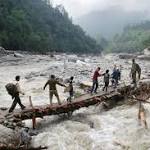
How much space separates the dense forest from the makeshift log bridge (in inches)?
2529

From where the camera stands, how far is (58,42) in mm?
142000

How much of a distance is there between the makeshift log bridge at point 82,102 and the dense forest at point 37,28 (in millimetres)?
64244

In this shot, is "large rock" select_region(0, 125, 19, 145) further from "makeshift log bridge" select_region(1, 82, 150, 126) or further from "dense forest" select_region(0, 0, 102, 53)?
"dense forest" select_region(0, 0, 102, 53)

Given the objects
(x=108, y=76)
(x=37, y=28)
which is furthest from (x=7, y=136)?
(x=37, y=28)

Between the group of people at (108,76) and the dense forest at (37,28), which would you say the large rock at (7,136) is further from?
the dense forest at (37,28)

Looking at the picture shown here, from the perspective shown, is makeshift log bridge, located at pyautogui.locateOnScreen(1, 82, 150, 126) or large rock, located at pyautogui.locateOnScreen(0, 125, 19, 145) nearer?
large rock, located at pyautogui.locateOnScreen(0, 125, 19, 145)

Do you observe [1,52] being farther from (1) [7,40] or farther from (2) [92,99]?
(2) [92,99]

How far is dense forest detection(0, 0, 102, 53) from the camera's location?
312ft

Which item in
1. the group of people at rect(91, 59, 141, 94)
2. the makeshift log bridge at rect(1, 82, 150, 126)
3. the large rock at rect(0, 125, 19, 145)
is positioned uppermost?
the group of people at rect(91, 59, 141, 94)

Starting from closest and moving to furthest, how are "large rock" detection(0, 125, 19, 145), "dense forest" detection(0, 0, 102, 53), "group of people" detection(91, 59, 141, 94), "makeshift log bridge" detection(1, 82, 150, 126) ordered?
"large rock" detection(0, 125, 19, 145), "makeshift log bridge" detection(1, 82, 150, 126), "group of people" detection(91, 59, 141, 94), "dense forest" detection(0, 0, 102, 53)

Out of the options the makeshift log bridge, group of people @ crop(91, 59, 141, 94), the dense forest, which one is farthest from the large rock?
the dense forest

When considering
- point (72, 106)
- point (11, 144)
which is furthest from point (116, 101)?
point (11, 144)

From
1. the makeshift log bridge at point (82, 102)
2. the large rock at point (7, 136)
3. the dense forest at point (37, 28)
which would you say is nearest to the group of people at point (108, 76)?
the makeshift log bridge at point (82, 102)

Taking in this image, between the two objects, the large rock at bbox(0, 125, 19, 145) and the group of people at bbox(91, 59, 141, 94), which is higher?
the group of people at bbox(91, 59, 141, 94)
